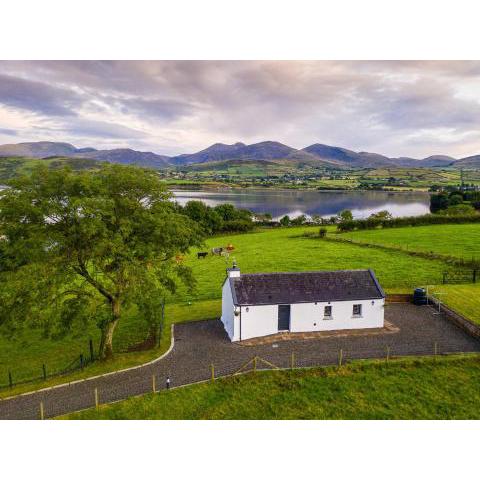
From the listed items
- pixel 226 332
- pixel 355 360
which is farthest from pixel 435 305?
pixel 226 332

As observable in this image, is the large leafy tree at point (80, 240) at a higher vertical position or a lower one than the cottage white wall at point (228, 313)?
higher

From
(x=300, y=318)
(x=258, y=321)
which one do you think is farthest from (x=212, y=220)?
(x=258, y=321)

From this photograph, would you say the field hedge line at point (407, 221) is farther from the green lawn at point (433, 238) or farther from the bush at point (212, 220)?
the bush at point (212, 220)

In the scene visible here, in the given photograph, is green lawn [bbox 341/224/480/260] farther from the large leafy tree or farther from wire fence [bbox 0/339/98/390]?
wire fence [bbox 0/339/98/390]

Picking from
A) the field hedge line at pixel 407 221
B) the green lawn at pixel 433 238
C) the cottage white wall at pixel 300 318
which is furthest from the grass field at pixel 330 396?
the field hedge line at pixel 407 221

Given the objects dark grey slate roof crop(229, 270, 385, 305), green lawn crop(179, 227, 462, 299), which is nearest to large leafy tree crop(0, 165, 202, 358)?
dark grey slate roof crop(229, 270, 385, 305)

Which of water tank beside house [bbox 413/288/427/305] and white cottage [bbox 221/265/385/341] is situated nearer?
white cottage [bbox 221/265/385/341]

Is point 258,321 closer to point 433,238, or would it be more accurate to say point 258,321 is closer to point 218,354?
point 218,354
